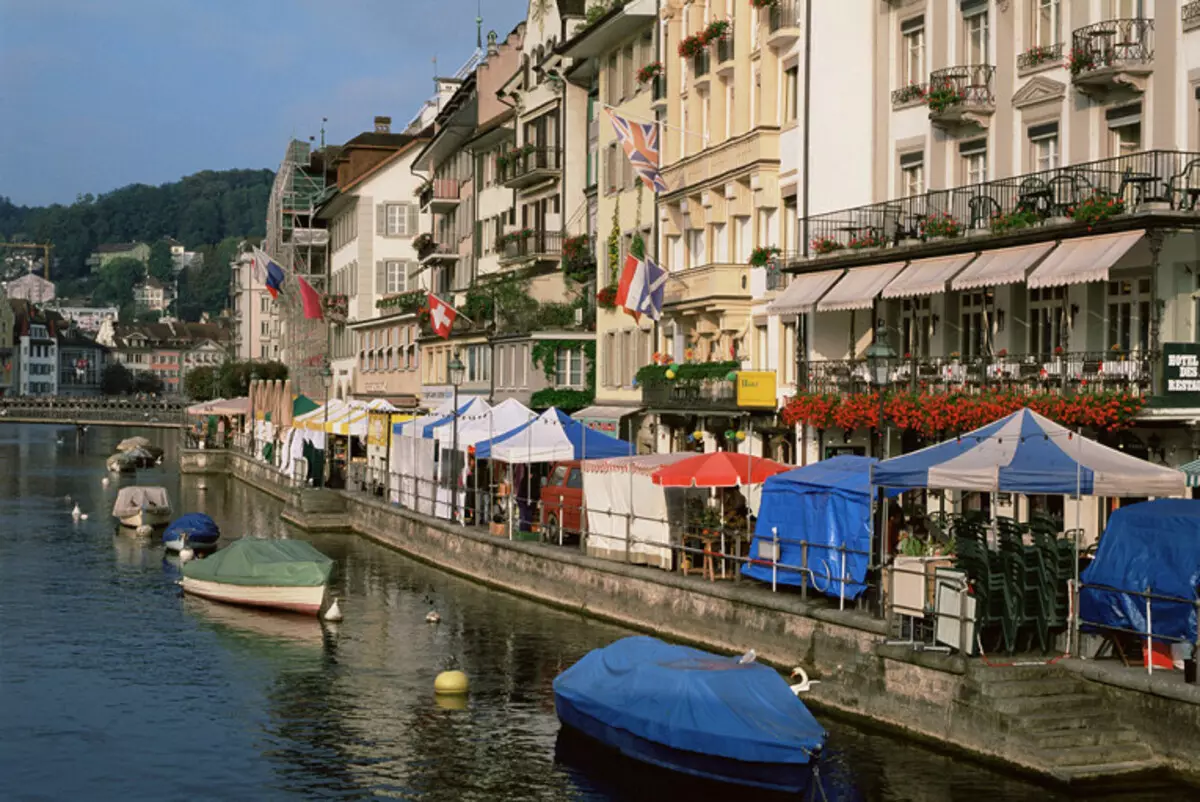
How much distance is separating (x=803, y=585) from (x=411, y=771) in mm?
8659

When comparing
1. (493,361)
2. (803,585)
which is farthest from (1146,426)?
(493,361)

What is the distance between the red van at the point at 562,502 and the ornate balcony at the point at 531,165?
2556 centimetres

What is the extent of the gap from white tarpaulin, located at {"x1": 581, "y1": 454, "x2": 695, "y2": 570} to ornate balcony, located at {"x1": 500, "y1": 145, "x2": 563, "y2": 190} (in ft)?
98.2

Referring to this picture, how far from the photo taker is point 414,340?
9069 centimetres

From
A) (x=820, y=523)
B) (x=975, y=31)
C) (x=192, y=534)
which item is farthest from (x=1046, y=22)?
(x=192, y=534)

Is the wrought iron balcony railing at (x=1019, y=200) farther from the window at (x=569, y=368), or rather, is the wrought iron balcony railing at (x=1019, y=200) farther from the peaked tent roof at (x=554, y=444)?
the window at (x=569, y=368)

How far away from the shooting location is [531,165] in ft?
229

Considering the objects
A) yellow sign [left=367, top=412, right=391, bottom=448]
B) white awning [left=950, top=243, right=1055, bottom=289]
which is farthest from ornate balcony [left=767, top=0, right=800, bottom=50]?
yellow sign [left=367, top=412, right=391, bottom=448]

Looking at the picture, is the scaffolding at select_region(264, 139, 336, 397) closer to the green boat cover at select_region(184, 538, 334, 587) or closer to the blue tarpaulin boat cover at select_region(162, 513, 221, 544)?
the blue tarpaulin boat cover at select_region(162, 513, 221, 544)

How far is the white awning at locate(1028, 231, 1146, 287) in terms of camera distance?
1270 inches

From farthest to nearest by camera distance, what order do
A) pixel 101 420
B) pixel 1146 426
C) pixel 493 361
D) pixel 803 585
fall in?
pixel 101 420
pixel 493 361
pixel 1146 426
pixel 803 585

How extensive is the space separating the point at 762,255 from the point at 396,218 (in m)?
59.4

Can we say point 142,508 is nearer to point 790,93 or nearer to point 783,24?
point 790,93

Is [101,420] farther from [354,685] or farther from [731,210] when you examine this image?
[354,685]
